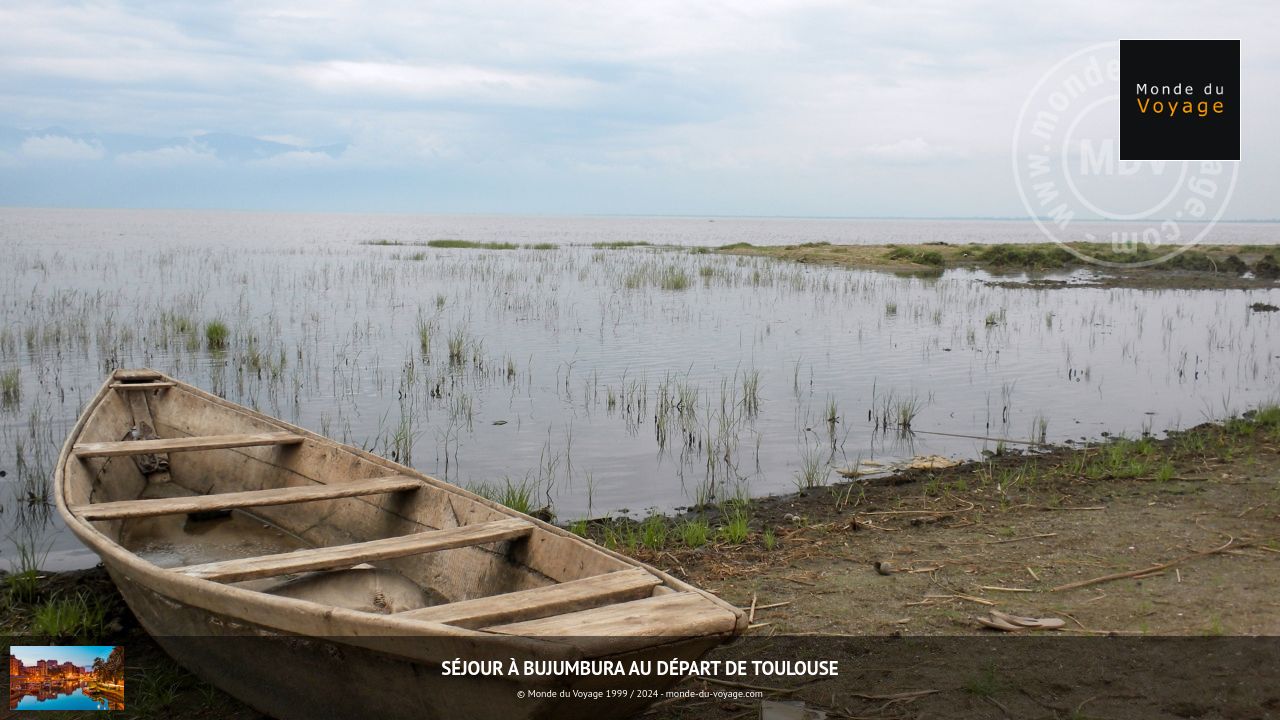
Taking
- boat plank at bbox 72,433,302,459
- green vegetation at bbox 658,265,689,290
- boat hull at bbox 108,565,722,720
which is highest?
green vegetation at bbox 658,265,689,290

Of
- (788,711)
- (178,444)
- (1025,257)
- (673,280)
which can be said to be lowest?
(788,711)

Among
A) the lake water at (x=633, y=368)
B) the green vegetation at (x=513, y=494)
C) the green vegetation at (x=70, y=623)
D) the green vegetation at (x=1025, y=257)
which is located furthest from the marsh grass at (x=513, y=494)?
the green vegetation at (x=1025, y=257)

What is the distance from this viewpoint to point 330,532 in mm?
5605

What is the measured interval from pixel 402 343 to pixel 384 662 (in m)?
12.1

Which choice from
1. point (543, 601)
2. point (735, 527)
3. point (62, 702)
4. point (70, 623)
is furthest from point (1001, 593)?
point (70, 623)

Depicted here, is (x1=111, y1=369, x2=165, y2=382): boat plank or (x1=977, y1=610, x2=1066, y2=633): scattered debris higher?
(x1=111, y1=369, x2=165, y2=382): boat plank

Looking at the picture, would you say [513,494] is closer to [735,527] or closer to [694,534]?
[694,534]

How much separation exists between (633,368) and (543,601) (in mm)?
9926

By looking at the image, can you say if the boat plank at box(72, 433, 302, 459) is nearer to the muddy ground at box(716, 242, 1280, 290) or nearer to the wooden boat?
the wooden boat

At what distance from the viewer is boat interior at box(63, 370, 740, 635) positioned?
3.44 m

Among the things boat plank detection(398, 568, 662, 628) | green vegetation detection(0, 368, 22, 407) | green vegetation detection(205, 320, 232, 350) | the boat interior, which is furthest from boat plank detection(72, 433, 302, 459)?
green vegetation detection(205, 320, 232, 350)

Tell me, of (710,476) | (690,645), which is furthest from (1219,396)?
(690,645)

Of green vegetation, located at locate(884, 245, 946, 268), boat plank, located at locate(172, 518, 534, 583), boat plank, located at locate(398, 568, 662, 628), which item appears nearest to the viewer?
boat plank, located at locate(398, 568, 662, 628)

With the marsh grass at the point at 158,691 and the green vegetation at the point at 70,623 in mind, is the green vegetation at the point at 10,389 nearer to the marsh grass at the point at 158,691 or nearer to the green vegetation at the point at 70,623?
the green vegetation at the point at 70,623
